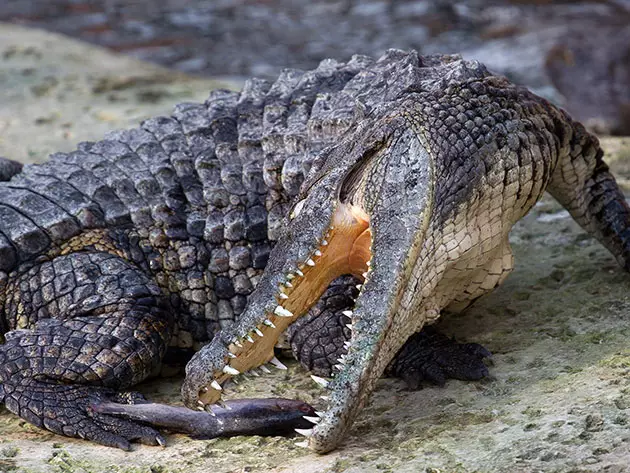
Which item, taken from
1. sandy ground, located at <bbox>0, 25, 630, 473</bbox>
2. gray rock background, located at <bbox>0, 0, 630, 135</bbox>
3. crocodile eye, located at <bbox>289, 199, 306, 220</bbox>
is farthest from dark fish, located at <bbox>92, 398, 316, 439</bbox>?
gray rock background, located at <bbox>0, 0, 630, 135</bbox>

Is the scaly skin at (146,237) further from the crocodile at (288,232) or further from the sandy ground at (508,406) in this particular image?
the sandy ground at (508,406)

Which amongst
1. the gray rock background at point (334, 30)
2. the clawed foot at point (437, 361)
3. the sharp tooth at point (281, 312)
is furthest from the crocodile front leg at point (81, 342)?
the gray rock background at point (334, 30)

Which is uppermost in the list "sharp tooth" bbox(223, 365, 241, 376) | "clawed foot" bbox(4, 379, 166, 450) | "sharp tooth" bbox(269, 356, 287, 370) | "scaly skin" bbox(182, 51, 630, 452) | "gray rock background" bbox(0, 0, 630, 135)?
"gray rock background" bbox(0, 0, 630, 135)

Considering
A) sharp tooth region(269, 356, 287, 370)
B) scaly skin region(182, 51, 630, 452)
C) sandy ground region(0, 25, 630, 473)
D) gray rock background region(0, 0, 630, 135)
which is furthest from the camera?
gray rock background region(0, 0, 630, 135)

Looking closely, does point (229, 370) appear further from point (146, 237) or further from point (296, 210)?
point (146, 237)

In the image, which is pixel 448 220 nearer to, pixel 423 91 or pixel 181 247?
pixel 423 91

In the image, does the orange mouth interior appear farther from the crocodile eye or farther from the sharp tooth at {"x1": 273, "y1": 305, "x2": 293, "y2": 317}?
the crocodile eye

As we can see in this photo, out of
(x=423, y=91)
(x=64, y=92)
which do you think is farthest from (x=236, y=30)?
(x=423, y=91)

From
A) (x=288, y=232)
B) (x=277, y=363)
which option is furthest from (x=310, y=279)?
(x=277, y=363)
